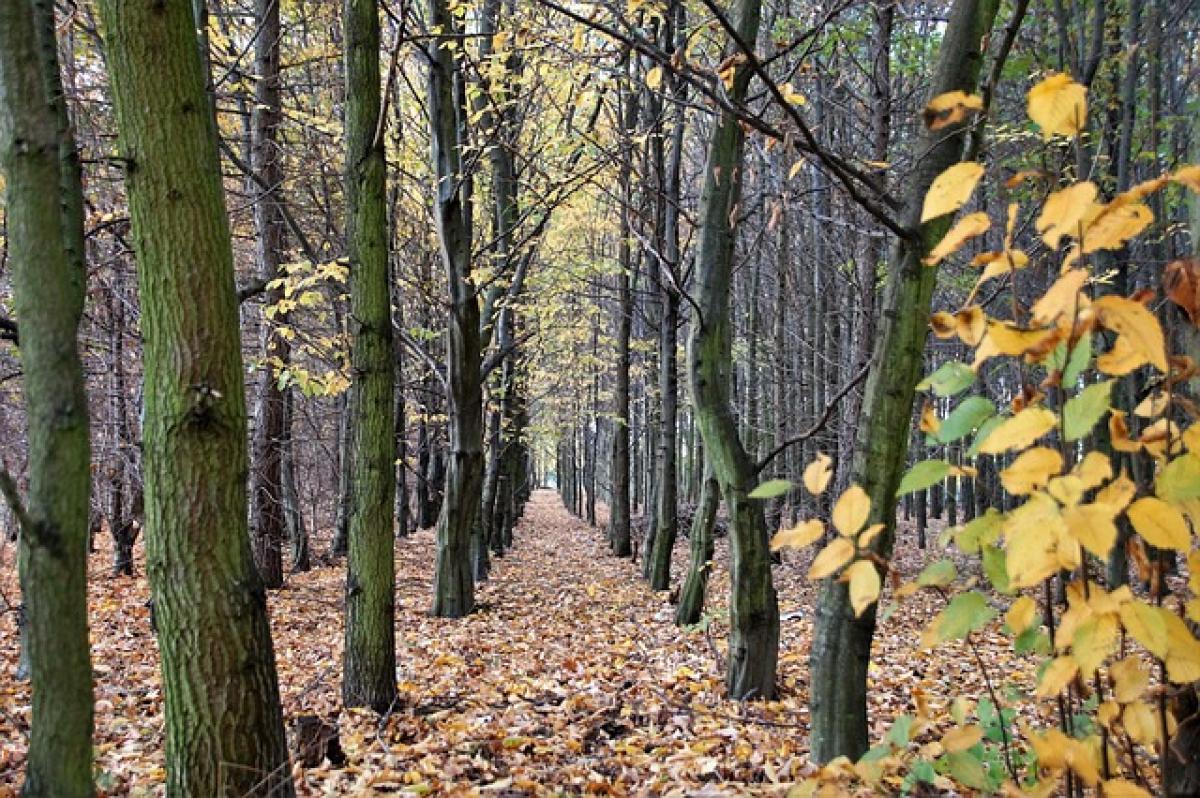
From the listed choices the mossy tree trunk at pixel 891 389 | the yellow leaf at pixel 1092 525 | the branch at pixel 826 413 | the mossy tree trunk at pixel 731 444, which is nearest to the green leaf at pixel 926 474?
the yellow leaf at pixel 1092 525

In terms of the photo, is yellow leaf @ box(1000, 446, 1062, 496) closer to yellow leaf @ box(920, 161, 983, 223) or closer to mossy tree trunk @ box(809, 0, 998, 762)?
yellow leaf @ box(920, 161, 983, 223)

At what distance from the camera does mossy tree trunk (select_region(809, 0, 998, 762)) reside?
103 inches

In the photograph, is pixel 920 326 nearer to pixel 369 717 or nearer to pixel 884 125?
pixel 369 717

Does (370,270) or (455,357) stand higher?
(370,270)

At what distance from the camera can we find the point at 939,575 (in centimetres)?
147

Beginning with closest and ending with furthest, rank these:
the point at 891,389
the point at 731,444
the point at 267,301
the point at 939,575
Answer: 1. the point at 939,575
2. the point at 891,389
3. the point at 731,444
4. the point at 267,301

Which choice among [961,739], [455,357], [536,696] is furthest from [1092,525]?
[455,357]

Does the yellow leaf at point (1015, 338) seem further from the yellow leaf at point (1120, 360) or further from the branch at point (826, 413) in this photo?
the branch at point (826, 413)

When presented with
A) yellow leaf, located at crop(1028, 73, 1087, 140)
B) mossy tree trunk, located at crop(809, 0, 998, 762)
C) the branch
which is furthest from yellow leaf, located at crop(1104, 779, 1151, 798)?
the branch

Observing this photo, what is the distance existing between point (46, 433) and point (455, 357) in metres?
6.60

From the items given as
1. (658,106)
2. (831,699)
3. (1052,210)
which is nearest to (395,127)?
(658,106)

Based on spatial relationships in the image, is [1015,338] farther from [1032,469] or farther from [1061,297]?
[1032,469]

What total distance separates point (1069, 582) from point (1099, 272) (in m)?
8.86

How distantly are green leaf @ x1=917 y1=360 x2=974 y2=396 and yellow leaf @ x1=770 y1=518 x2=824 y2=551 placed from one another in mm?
330
